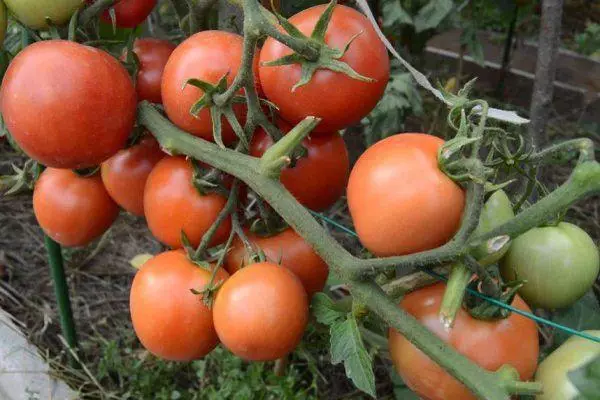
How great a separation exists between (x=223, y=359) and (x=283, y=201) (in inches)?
41.9

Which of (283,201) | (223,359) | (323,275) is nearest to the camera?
(283,201)

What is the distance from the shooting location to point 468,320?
70cm

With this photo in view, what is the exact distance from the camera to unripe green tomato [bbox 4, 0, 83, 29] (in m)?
0.80

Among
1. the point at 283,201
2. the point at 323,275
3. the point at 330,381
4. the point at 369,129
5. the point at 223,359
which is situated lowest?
the point at 330,381

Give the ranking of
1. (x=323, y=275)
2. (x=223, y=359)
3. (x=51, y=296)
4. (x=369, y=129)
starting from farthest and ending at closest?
(x=51, y=296) → (x=369, y=129) → (x=223, y=359) → (x=323, y=275)

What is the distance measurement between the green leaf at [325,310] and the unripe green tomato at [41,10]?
0.46 m

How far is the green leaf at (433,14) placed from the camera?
1.93 metres

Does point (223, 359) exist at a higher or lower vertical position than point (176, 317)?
lower

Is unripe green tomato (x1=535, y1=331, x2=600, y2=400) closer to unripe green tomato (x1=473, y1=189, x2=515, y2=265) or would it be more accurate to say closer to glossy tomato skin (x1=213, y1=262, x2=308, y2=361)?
unripe green tomato (x1=473, y1=189, x2=515, y2=265)

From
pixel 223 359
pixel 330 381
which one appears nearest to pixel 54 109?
pixel 223 359

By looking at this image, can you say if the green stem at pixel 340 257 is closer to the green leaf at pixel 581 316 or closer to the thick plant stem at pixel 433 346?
the thick plant stem at pixel 433 346

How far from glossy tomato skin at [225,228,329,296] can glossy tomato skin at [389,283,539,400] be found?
0.15 metres

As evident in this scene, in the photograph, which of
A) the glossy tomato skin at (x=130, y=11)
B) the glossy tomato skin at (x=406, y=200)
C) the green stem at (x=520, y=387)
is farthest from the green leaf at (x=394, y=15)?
the green stem at (x=520, y=387)

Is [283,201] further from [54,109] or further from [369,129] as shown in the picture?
[369,129]
